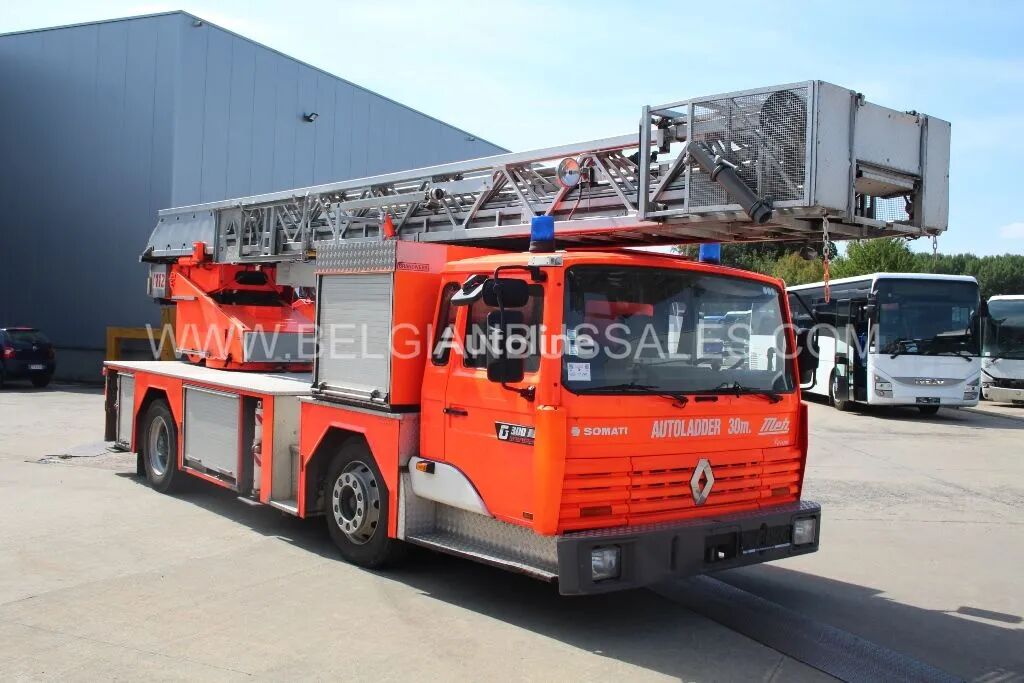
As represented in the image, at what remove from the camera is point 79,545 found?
688 centimetres

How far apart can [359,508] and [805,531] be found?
310 centimetres

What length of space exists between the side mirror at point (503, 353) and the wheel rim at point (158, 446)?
17.5ft

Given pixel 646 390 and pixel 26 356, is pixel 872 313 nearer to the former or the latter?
pixel 646 390

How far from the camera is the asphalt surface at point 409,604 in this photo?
15.6 feet

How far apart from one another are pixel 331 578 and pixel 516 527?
1.65 meters

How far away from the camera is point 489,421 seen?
17.8ft

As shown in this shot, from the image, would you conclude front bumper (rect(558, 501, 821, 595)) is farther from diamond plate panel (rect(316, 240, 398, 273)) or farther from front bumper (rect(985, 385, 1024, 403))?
front bumper (rect(985, 385, 1024, 403))

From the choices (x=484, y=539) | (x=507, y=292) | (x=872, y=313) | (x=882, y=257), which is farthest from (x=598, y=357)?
(x=882, y=257)

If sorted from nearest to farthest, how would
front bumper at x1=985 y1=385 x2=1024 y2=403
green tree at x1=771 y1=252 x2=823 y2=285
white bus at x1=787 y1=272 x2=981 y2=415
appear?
1. white bus at x1=787 y1=272 x2=981 y2=415
2. front bumper at x1=985 y1=385 x2=1024 y2=403
3. green tree at x1=771 y1=252 x2=823 y2=285

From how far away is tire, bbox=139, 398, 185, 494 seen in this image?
9023 millimetres

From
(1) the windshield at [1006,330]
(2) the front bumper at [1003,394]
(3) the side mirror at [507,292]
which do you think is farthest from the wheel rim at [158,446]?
(2) the front bumper at [1003,394]

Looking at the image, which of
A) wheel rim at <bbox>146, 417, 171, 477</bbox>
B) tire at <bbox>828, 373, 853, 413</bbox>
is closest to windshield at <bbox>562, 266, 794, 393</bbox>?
wheel rim at <bbox>146, 417, 171, 477</bbox>

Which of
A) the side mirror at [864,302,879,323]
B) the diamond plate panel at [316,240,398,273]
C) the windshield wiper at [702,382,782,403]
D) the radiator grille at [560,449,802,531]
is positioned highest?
the side mirror at [864,302,879,323]

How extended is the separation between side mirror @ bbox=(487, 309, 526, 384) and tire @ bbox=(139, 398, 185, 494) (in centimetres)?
493
